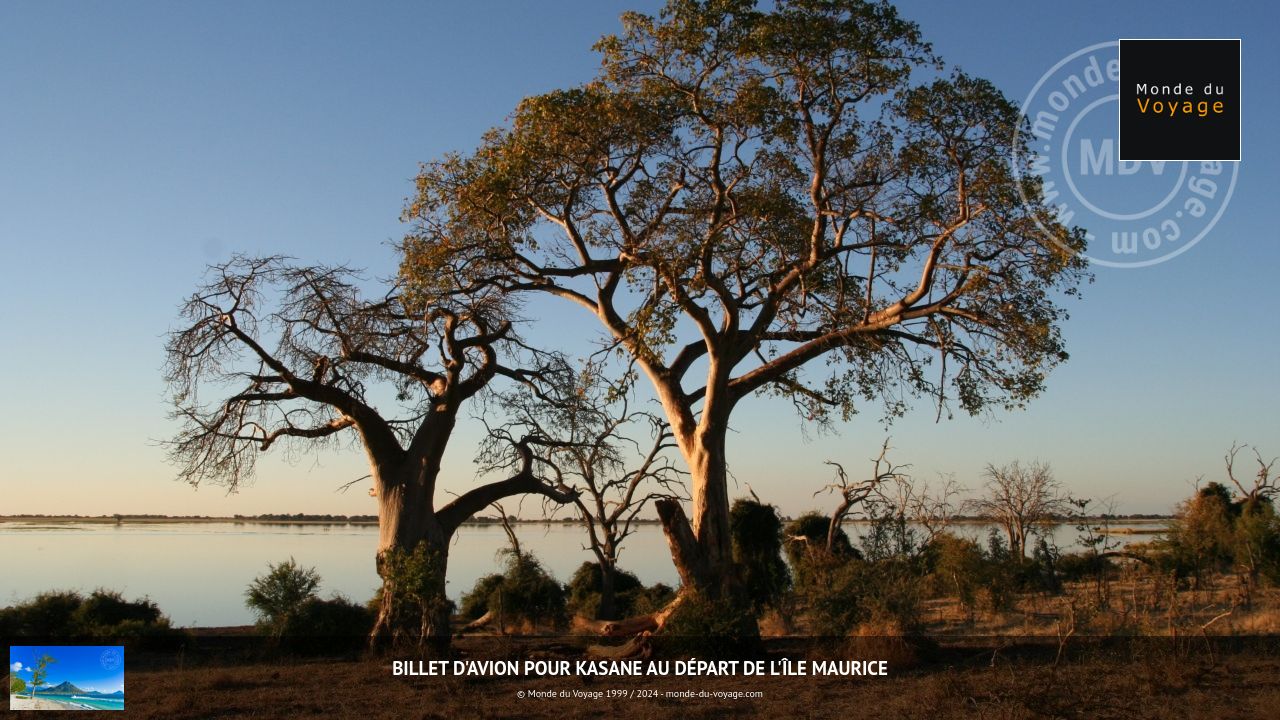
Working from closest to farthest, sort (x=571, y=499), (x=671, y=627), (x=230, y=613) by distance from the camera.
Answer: (x=671, y=627)
(x=571, y=499)
(x=230, y=613)

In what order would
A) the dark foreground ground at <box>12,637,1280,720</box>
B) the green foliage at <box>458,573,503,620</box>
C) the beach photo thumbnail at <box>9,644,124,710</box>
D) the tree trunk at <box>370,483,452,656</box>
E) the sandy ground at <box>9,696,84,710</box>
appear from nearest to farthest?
the dark foreground ground at <box>12,637,1280,720</box> < the sandy ground at <box>9,696,84,710</box> < the beach photo thumbnail at <box>9,644,124,710</box> < the tree trunk at <box>370,483,452,656</box> < the green foliage at <box>458,573,503,620</box>

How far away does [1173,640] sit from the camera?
37.5ft

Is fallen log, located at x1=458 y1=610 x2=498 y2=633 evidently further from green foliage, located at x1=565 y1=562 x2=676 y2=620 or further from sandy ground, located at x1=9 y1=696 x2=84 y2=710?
sandy ground, located at x1=9 y1=696 x2=84 y2=710

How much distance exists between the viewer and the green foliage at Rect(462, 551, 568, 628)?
20.1 metres

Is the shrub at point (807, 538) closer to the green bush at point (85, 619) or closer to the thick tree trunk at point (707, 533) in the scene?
the thick tree trunk at point (707, 533)

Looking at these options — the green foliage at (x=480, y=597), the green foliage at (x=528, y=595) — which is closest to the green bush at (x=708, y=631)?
the green foliage at (x=528, y=595)

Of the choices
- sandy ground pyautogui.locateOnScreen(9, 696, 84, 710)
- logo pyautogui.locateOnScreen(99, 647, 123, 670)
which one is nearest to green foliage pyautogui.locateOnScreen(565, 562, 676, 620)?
logo pyautogui.locateOnScreen(99, 647, 123, 670)

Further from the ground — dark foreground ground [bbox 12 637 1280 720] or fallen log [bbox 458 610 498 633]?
dark foreground ground [bbox 12 637 1280 720]

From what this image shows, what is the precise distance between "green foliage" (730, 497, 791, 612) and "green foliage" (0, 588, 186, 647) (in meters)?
10.4

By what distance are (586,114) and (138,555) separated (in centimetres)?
4462

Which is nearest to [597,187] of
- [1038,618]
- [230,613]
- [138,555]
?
[1038,618]

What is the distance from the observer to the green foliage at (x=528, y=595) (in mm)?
20141

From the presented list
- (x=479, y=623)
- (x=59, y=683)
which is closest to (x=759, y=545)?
(x=479, y=623)

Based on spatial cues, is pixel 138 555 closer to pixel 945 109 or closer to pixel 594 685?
pixel 594 685
